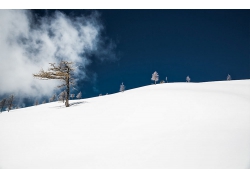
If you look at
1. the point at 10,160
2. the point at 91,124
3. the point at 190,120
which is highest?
the point at 190,120

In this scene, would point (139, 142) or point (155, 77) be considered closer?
point (139, 142)

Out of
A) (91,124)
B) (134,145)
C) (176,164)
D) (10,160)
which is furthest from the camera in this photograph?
(91,124)

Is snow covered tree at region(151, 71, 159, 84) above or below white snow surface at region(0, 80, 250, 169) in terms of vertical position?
above

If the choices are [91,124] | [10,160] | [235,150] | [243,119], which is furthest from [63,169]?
[243,119]

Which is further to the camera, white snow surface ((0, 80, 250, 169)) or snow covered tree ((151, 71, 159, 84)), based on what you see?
snow covered tree ((151, 71, 159, 84))

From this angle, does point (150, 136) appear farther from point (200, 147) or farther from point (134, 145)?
point (200, 147)

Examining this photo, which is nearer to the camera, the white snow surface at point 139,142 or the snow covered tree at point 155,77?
the white snow surface at point 139,142

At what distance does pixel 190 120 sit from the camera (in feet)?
25.8

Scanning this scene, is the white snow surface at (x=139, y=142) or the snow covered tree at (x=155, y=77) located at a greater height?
the snow covered tree at (x=155, y=77)

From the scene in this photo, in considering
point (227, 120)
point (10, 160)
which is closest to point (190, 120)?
→ point (227, 120)

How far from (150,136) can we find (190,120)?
3298mm

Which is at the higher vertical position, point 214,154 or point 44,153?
point 214,154

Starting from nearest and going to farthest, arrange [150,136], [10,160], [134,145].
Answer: [10,160] < [134,145] < [150,136]

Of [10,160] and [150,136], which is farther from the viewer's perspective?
[150,136]
